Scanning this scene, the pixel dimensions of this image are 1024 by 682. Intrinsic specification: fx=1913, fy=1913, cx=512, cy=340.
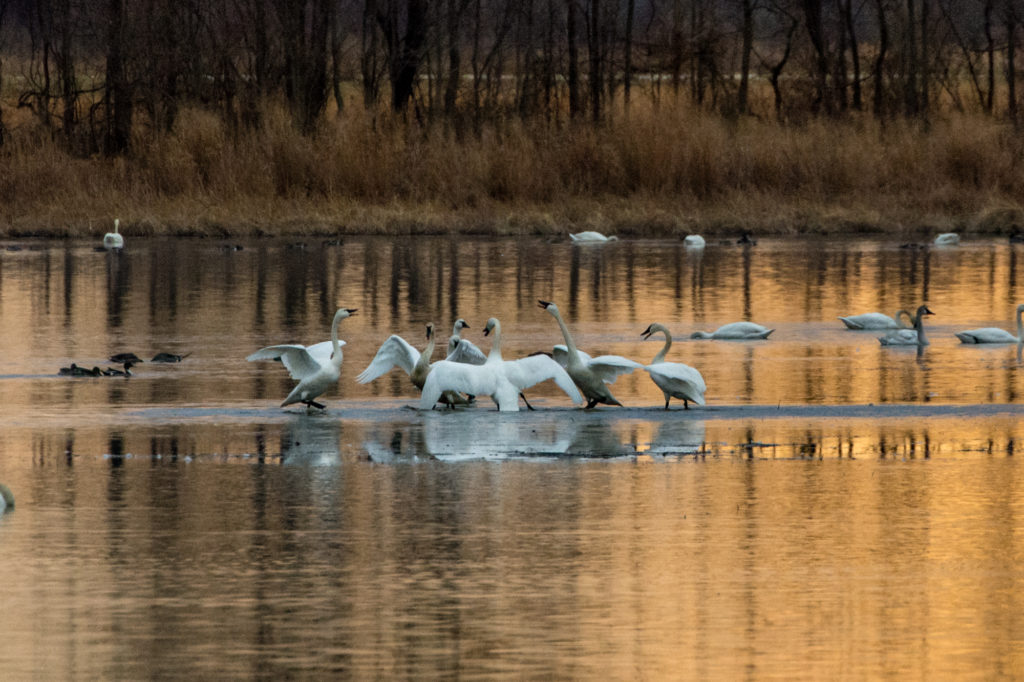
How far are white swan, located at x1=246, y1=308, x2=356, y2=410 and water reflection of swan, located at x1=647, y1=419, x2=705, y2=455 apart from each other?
7.01ft

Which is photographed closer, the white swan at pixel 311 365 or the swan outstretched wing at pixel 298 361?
the white swan at pixel 311 365

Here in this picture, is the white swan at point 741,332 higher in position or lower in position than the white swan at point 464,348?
higher

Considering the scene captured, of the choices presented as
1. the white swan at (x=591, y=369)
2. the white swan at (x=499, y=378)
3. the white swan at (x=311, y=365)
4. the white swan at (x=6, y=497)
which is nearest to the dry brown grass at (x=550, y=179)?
the white swan at (x=311, y=365)

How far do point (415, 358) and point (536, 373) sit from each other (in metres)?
1.28

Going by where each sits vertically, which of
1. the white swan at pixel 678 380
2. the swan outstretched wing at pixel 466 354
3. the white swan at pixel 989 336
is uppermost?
the white swan at pixel 989 336

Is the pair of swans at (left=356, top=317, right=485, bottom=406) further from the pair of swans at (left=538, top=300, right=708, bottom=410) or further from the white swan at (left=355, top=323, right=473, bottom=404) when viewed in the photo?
the pair of swans at (left=538, top=300, right=708, bottom=410)

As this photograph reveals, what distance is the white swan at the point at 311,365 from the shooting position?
12219 millimetres

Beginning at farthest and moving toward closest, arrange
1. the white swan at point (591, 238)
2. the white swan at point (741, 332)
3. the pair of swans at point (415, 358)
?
the white swan at point (591, 238), the white swan at point (741, 332), the pair of swans at point (415, 358)

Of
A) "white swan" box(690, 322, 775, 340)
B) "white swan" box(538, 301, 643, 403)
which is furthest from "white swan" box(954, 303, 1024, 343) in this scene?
"white swan" box(538, 301, 643, 403)

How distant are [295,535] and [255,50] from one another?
32053 millimetres

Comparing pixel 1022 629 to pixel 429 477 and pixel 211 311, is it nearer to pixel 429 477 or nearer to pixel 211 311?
pixel 429 477

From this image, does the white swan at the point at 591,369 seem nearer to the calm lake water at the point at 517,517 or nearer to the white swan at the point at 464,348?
the calm lake water at the point at 517,517

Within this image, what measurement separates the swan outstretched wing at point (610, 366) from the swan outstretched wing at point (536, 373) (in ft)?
0.71

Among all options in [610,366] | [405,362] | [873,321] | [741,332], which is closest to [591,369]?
[610,366]
